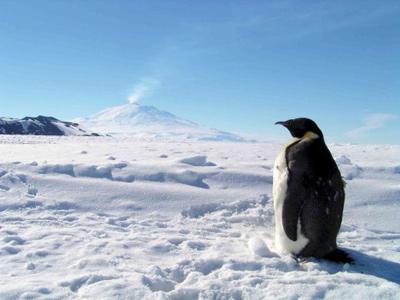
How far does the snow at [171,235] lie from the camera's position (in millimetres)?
2898

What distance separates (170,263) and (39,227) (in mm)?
1600

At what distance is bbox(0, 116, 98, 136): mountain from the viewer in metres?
51.3

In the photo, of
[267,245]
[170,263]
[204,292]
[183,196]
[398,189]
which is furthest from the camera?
[398,189]

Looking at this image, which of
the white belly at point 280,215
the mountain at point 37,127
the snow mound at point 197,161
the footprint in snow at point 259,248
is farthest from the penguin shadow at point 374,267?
the mountain at point 37,127

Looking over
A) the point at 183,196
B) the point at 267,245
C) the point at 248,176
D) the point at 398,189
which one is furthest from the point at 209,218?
the point at 398,189

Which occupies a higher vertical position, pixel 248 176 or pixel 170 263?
pixel 248 176

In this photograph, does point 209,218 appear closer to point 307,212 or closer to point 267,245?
point 267,245

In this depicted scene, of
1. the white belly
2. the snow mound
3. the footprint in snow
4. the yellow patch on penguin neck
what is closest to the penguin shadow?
the white belly

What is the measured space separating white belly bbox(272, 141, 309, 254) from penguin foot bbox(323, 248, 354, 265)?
0.79 ft

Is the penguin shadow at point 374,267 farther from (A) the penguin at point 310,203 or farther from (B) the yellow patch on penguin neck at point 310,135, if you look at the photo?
(B) the yellow patch on penguin neck at point 310,135

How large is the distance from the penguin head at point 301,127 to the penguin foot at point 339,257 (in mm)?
1081

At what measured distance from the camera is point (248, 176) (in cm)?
616

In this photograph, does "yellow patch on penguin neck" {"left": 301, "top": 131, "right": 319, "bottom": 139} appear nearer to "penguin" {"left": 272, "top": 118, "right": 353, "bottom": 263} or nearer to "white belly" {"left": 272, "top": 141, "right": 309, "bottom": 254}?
"penguin" {"left": 272, "top": 118, "right": 353, "bottom": 263}

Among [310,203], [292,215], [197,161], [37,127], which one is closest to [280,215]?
[292,215]
